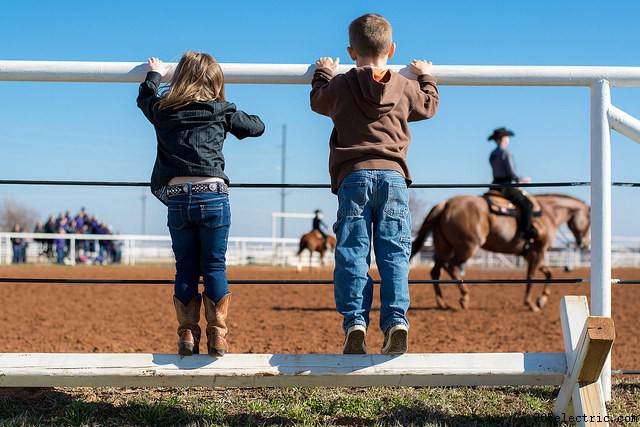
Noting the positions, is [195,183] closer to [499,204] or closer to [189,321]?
[189,321]

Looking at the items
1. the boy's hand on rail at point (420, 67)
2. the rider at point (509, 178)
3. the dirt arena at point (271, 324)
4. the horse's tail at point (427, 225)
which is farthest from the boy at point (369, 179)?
the horse's tail at point (427, 225)

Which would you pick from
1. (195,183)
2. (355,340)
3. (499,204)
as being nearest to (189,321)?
(195,183)

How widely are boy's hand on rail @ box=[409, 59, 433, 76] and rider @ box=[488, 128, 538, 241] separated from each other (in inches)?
294

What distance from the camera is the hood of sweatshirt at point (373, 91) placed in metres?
2.68

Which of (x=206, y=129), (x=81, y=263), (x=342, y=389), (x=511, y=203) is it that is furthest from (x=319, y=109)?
(x=81, y=263)

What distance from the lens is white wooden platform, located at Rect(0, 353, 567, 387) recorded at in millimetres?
2453

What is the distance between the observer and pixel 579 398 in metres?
2.48

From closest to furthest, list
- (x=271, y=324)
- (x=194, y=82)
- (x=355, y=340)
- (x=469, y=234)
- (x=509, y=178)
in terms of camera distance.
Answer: (x=355, y=340) → (x=194, y=82) → (x=271, y=324) → (x=509, y=178) → (x=469, y=234)

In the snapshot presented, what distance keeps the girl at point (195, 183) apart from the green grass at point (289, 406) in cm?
38

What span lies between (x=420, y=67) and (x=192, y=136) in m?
0.99

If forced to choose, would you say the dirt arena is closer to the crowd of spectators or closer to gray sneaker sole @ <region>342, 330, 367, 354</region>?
gray sneaker sole @ <region>342, 330, 367, 354</region>

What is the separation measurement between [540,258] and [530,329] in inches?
183

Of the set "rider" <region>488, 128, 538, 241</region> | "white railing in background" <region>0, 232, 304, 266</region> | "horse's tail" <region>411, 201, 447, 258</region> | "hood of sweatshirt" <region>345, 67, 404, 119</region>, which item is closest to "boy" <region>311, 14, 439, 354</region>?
"hood of sweatshirt" <region>345, 67, 404, 119</region>

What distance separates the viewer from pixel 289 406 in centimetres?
297
